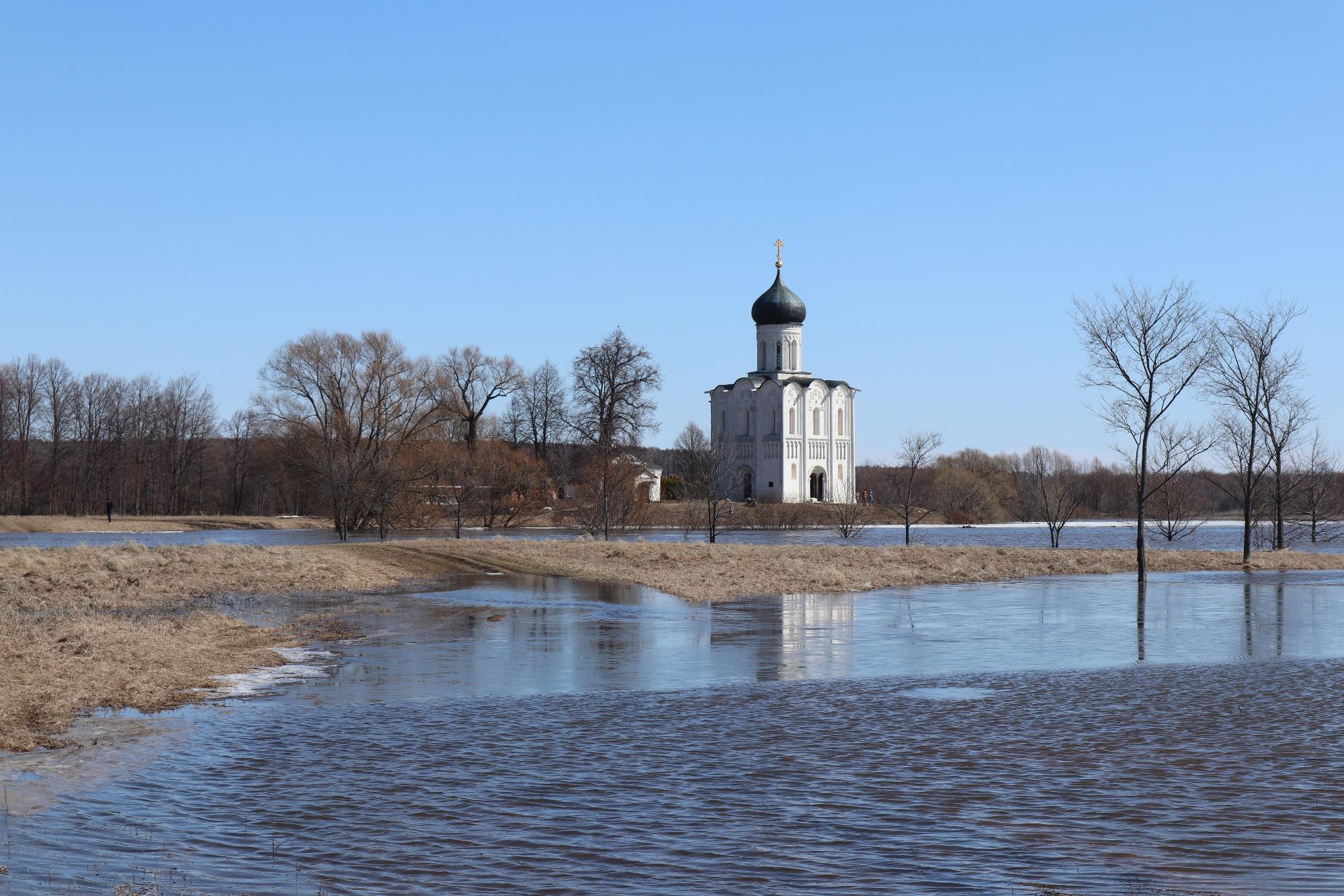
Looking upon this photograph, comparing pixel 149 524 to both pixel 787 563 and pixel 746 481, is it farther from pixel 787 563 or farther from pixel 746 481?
pixel 787 563

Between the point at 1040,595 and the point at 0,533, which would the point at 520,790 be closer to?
the point at 1040,595

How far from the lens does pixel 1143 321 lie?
94.4 ft

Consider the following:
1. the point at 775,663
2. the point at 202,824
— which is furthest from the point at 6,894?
the point at 775,663

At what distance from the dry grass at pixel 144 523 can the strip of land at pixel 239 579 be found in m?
39.9

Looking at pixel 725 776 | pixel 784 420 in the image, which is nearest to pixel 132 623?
pixel 725 776

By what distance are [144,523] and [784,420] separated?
47415 millimetres

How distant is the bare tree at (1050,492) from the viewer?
6006cm

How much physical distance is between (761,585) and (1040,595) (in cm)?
595

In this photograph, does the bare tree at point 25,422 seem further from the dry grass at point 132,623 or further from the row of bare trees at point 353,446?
the dry grass at point 132,623

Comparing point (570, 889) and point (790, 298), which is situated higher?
point (790, 298)

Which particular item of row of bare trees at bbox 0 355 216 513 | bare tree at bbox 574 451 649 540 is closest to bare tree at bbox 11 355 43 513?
row of bare trees at bbox 0 355 216 513

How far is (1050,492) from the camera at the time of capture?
8200 centimetres

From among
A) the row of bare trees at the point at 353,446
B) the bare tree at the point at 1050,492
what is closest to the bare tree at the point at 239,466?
the row of bare trees at the point at 353,446

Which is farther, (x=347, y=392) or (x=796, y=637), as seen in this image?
(x=347, y=392)
